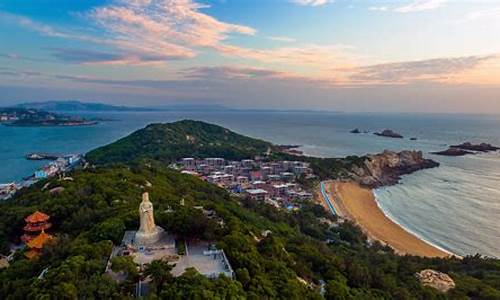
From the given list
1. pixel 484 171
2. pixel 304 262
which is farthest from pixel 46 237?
pixel 484 171

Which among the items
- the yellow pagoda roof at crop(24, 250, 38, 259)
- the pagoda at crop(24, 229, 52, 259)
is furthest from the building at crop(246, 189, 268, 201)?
the yellow pagoda roof at crop(24, 250, 38, 259)

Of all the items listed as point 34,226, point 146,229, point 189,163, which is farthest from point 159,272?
A: point 189,163

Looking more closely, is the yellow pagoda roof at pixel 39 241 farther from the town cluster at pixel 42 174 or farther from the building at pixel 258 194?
the building at pixel 258 194

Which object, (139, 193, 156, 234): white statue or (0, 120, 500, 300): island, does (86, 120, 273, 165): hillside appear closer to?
(0, 120, 500, 300): island

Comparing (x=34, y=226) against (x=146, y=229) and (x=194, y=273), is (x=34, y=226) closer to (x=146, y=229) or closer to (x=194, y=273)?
(x=146, y=229)

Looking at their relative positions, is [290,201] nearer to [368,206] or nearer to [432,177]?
[368,206]

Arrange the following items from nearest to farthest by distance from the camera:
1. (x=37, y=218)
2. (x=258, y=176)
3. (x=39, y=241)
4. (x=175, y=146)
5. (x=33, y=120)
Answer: (x=39, y=241), (x=37, y=218), (x=258, y=176), (x=175, y=146), (x=33, y=120)
